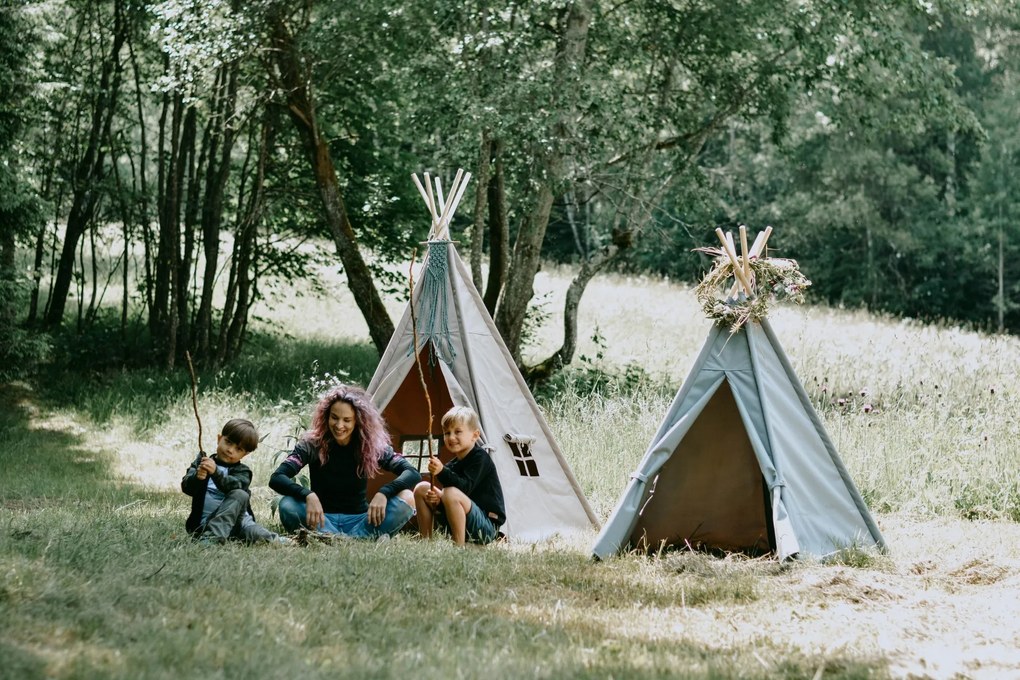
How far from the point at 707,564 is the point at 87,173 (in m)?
11.8

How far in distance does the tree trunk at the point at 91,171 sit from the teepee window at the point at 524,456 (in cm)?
960

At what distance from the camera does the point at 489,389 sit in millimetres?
6957

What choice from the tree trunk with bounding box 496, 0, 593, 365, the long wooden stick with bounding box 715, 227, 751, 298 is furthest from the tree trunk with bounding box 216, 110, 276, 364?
the long wooden stick with bounding box 715, 227, 751, 298

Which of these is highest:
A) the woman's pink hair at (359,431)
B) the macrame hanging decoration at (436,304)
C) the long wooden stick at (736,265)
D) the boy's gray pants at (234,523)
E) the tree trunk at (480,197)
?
the tree trunk at (480,197)

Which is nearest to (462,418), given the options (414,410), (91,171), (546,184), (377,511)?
(377,511)

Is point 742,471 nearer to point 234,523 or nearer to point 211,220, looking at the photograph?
point 234,523

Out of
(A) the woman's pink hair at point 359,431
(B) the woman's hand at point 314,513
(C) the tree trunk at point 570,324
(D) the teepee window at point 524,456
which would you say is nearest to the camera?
(B) the woman's hand at point 314,513

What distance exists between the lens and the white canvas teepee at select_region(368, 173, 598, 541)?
267 inches

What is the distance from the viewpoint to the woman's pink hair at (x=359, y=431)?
627cm

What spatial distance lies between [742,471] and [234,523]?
295 centimetres

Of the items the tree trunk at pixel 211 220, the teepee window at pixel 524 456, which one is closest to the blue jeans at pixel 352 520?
the teepee window at pixel 524 456

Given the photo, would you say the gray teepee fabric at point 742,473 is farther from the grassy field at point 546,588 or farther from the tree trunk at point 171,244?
the tree trunk at point 171,244

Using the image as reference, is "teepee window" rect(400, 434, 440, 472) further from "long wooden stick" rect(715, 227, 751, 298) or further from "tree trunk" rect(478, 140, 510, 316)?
"tree trunk" rect(478, 140, 510, 316)

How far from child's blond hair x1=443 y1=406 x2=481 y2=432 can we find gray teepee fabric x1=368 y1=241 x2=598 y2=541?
352 mm
